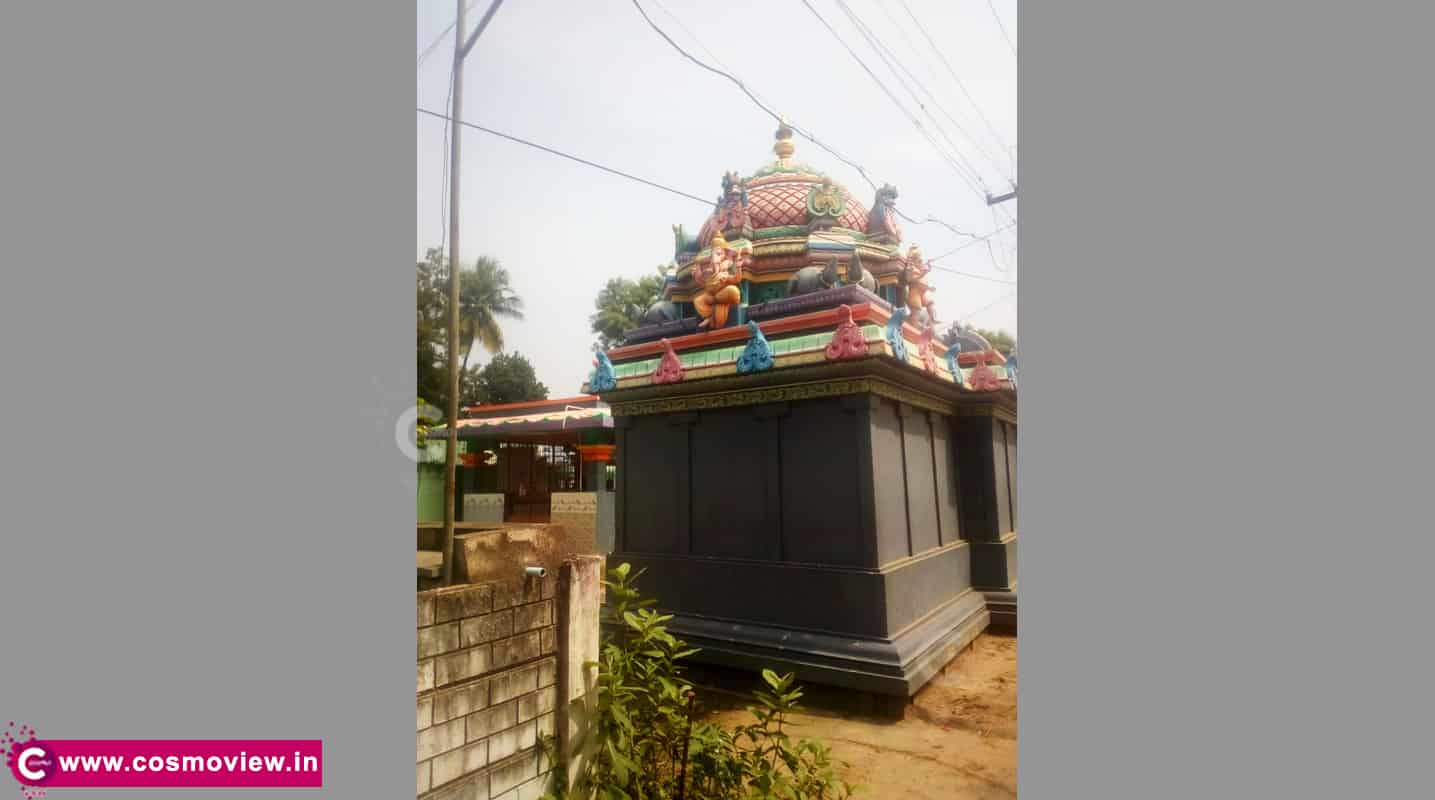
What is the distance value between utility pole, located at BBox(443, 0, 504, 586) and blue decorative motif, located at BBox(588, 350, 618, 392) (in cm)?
245

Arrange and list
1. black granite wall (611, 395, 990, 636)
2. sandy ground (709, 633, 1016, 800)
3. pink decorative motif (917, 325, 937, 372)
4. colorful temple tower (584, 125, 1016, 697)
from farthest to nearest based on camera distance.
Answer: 1. pink decorative motif (917, 325, 937, 372)
2. black granite wall (611, 395, 990, 636)
3. colorful temple tower (584, 125, 1016, 697)
4. sandy ground (709, 633, 1016, 800)

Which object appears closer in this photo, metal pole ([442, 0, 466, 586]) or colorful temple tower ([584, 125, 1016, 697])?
metal pole ([442, 0, 466, 586])

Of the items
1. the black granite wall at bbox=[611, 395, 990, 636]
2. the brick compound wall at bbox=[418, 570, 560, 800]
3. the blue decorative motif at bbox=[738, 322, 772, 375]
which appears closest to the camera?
the brick compound wall at bbox=[418, 570, 560, 800]

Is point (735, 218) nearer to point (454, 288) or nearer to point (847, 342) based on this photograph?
point (847, 342)

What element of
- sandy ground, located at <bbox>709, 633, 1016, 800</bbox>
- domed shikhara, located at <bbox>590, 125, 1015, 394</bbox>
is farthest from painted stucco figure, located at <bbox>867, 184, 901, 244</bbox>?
sandy ground, located at <bbox>709, 633, 1016, 800</bbox>

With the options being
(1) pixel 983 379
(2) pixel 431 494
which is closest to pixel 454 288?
(2) pixel 431 494

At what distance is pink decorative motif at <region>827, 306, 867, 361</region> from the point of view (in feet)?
18.2

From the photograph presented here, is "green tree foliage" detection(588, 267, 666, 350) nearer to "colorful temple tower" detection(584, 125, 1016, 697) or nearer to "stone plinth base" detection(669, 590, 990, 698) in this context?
"colorful temple tower" detection(584, 125, 1016, 697)

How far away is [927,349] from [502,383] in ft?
13.7

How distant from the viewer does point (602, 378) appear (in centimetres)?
629

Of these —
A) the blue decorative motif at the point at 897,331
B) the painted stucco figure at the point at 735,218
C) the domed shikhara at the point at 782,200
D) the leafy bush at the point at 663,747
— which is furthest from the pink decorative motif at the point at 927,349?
the leafy bush at the point at 663,747
